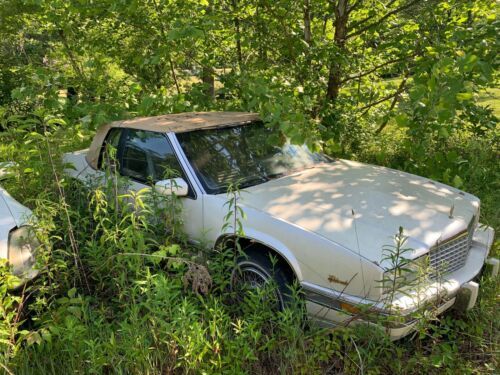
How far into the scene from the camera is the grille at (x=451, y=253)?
2953mm

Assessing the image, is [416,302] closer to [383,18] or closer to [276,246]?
[276,246]

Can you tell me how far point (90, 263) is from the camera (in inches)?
128

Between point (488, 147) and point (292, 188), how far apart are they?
3791mm

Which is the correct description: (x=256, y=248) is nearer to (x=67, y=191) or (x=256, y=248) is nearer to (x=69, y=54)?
(x=67, y=191)

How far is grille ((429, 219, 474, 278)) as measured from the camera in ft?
9.69

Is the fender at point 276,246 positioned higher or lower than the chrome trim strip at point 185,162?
lower

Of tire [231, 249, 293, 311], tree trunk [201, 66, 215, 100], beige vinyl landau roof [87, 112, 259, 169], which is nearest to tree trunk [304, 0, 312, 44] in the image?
tree trunk [201, 66, 215, 100]

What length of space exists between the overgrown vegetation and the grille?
32cm

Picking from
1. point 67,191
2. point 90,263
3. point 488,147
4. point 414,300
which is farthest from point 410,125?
point 67,191

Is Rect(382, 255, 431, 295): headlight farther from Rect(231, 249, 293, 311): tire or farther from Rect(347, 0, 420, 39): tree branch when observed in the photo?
Rect(347, 0, 420, 39): tree branch

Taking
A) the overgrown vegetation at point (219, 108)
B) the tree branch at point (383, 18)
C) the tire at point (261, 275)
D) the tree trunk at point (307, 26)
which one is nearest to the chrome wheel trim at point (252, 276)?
the tire at point (261, 275)

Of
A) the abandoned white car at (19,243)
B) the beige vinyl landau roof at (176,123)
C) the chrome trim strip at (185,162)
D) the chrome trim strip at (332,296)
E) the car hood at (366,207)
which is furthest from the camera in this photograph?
the beige vinyl landau roof at (176,123)

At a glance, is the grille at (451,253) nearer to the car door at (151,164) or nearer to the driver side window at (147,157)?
the car door at (151,164)

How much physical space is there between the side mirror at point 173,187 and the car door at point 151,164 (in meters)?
0.08
